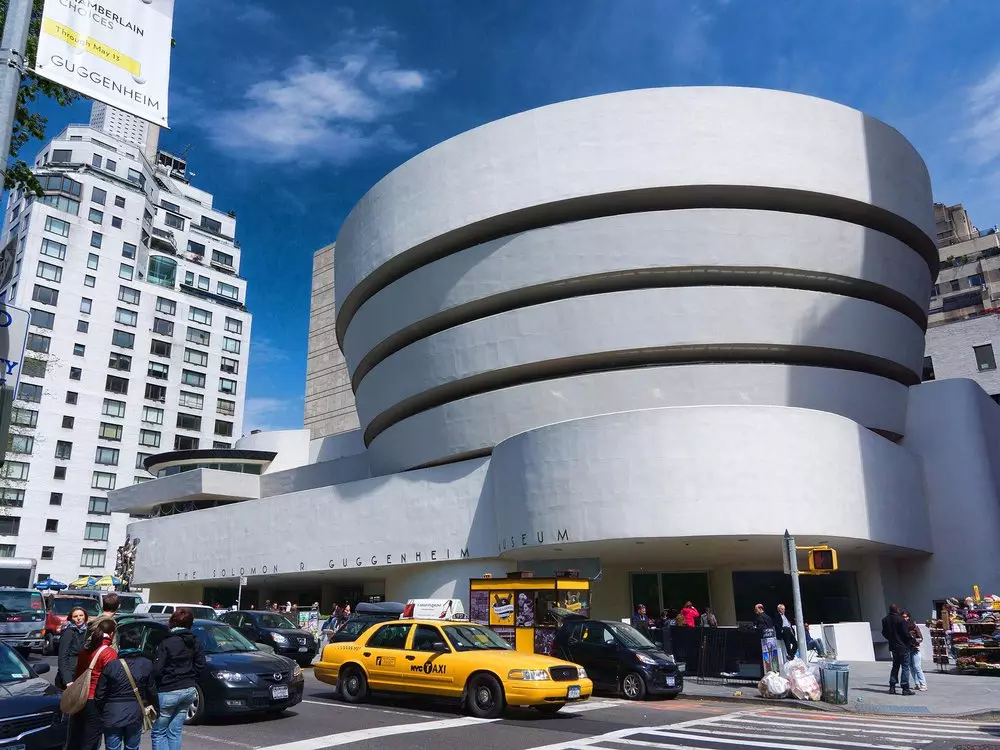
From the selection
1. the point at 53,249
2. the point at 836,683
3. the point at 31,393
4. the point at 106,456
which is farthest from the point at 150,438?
the point at 836,683

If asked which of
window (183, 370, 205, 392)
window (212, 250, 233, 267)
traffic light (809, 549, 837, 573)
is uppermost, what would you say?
window (212, 250, 233, 267)

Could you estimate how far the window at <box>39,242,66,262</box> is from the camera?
66438 mm

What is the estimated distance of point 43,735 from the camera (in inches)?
296

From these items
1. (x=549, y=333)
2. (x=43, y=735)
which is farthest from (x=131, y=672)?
(x=549, y=333)

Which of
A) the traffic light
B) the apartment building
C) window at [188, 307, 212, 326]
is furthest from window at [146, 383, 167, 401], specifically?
the traffic light

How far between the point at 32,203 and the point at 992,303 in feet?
287

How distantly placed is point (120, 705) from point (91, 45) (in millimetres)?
5629

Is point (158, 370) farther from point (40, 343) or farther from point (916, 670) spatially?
point (916, 670)

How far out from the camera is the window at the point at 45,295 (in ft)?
213

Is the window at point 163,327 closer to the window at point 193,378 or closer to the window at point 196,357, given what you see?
the window at point 196,357

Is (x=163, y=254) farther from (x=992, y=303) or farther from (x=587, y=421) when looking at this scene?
(x=992, y=303)

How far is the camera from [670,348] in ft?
94.4

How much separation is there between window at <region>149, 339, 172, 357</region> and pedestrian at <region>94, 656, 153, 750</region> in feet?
235

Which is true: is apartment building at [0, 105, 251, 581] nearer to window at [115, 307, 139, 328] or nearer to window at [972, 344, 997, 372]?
window at [115, 307, 139, 328]
